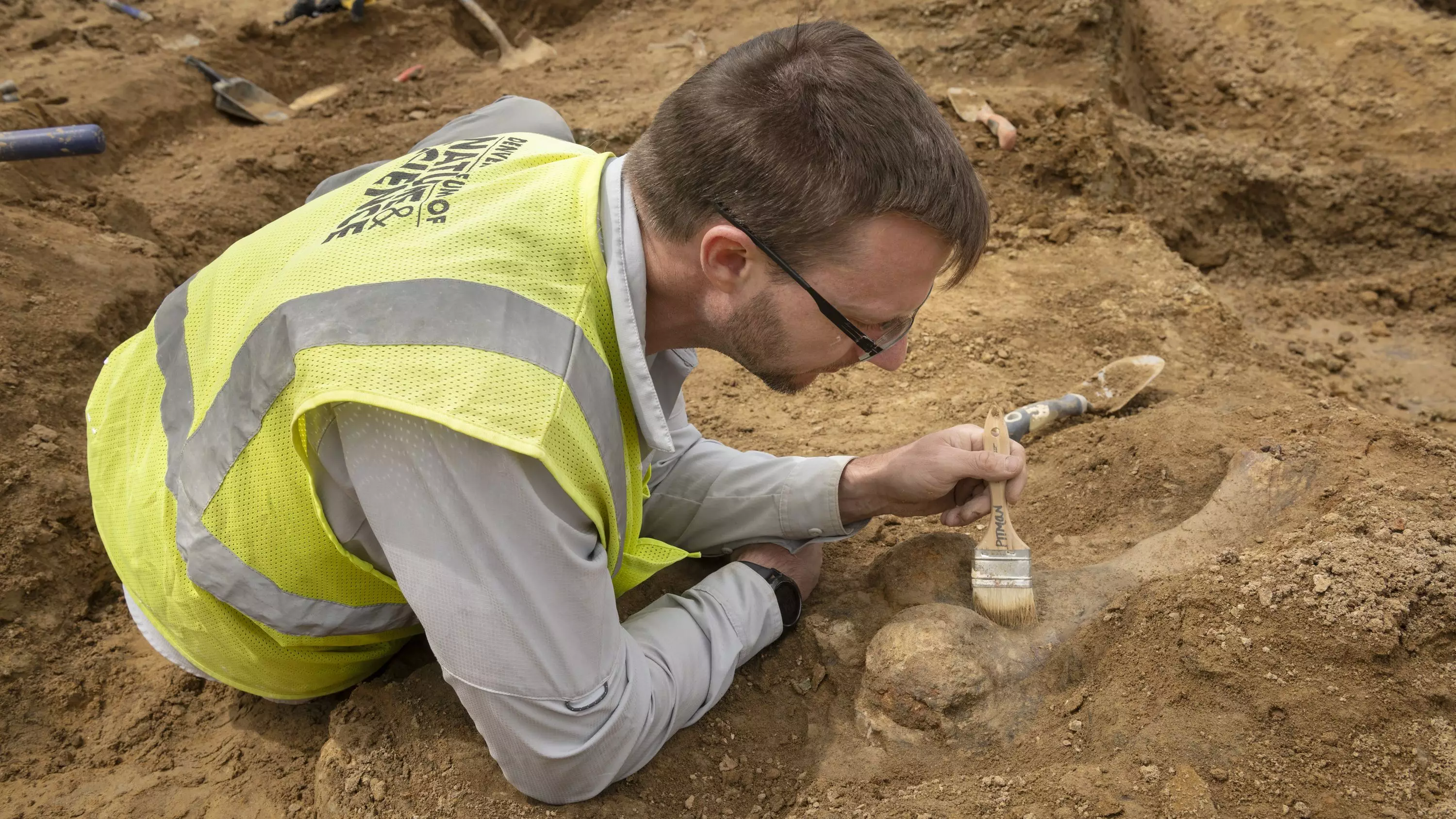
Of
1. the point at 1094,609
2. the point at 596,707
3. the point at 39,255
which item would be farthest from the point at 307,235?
the point at 39,255

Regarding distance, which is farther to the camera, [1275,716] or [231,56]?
[231,56]

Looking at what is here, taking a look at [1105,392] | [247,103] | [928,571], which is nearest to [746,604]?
[928,571]

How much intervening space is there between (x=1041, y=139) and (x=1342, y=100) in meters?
1.94

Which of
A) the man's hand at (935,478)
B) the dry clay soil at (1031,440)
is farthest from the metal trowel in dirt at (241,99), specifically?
the man's hand at (935,478)

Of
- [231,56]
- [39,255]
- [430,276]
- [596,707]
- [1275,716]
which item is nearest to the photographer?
[430,276]

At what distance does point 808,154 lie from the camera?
5.71ft

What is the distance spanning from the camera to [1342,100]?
5242mm

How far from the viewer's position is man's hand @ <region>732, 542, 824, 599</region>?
8.21 feet

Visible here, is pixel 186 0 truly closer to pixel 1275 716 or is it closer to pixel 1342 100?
pixel 1342 100

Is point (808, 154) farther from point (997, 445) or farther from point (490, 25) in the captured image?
A: point (490, 25)

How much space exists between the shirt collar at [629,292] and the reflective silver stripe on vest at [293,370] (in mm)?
56

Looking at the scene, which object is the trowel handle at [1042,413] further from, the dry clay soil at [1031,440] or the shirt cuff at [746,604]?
the shirt cuff at [746,604]

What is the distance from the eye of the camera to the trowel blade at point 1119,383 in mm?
3320

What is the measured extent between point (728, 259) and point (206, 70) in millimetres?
5268
